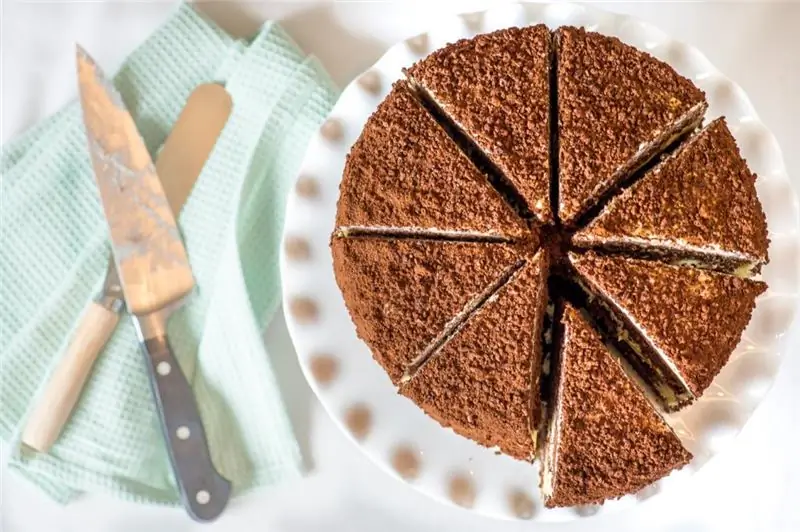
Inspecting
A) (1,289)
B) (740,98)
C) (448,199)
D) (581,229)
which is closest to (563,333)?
(581,229)

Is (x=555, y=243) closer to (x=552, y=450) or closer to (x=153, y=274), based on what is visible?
(x=552, y=450)

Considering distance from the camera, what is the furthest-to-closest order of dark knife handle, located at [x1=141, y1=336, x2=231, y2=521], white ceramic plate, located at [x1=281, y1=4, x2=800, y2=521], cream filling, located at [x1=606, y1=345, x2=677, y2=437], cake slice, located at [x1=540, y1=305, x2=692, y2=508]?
dark knife handle, located at [x1=141, y1=336, x2=231, y2=521] < white ceramic plate, located at [x1=281, y1=4, x2=800, y2=521] < cream filling, located at [x1=606, y1=345, x2=677, y2=437] < cake slice, located at [x1=540, y1=305, x2=692, y2=508]

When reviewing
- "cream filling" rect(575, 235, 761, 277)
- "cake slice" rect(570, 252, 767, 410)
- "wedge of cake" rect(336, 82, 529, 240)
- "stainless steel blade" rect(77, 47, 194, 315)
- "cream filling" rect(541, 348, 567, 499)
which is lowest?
"stainless steel blade" rect(77, 47, 194, 315)

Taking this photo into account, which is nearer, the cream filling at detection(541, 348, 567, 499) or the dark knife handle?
the cream filling at detection(541, 348, 567, 499)

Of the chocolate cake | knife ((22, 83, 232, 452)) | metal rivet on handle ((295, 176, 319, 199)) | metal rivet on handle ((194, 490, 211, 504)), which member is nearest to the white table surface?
metal rivet on handle ((194, 490, 211, 504))

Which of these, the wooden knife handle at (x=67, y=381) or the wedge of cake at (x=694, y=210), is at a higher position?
the wedge of cake at (x=694, y=210)

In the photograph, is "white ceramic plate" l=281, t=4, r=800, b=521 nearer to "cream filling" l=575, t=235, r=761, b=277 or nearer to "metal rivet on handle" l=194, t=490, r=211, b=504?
"cream filling" l=575, t=235, r=761, b=277

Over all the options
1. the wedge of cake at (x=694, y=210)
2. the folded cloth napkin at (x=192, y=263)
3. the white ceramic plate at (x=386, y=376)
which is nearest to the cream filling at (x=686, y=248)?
the wedge of cake at (x=694, y=210)

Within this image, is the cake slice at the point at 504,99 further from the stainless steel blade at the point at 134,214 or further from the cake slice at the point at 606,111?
the stainless steel blade at the point at 134,214
